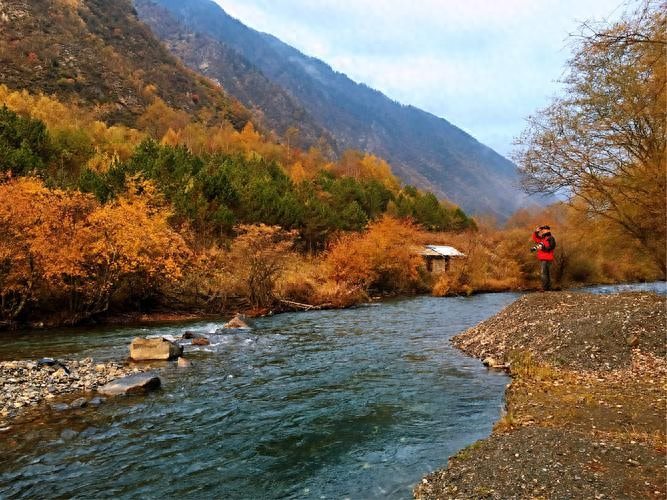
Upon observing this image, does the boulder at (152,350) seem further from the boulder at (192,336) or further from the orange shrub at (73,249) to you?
the orange shrub at (73,249)

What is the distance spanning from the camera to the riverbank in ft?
23.2

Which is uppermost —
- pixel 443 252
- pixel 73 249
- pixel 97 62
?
pixel 97 62

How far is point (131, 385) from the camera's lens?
13.7 meters

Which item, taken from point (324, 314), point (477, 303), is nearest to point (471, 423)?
point (324, 314)

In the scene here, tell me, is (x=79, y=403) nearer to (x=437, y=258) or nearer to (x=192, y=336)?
(x=192, y=336)

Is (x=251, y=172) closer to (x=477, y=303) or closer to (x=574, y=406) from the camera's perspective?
(x=477, y=303)

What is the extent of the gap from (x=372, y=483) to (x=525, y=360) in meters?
8.41

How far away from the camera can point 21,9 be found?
320 feet

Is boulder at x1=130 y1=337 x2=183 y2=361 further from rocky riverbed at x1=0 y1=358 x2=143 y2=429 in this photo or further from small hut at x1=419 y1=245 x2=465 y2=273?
small hut at x1=419 y1=245 x2=465 y2=273

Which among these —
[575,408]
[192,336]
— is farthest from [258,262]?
[575,408]

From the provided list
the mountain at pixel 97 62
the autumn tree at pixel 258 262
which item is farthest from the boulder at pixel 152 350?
the mountain at pixel 97 62

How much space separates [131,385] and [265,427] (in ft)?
16.1

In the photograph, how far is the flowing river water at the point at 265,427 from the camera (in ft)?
27.5

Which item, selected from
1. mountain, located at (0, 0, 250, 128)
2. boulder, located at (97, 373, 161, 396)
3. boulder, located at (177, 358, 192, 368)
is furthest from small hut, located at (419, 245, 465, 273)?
mountain, located at (0, 0, 250, 128)
